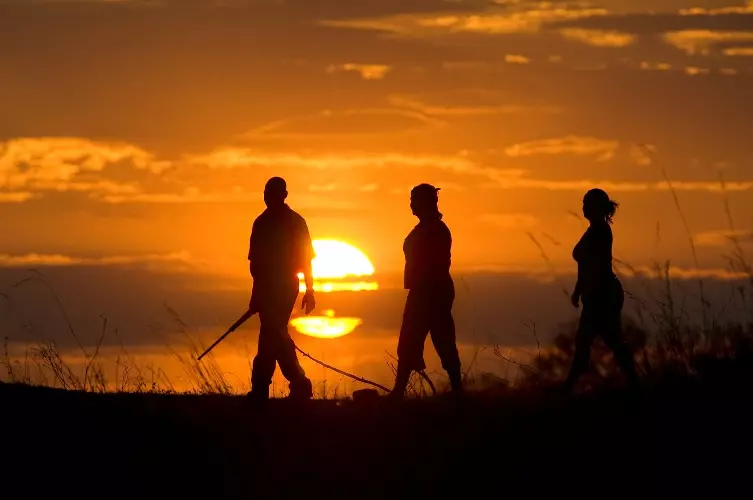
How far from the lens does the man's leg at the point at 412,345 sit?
13688 millimetres

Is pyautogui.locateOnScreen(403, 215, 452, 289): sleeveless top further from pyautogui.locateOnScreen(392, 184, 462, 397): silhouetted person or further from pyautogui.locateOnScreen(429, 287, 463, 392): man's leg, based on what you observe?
pyautogui.locateOnScreen(429, 287, 463, 392): man's leg

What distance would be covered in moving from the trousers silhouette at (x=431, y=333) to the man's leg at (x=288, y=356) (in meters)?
1.06

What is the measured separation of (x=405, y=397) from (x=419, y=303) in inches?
41.8

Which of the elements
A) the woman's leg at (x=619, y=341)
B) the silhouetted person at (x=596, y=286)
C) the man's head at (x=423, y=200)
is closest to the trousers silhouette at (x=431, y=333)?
the man's head at (x=423, y=200)

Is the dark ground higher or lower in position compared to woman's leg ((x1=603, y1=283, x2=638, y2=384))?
lower

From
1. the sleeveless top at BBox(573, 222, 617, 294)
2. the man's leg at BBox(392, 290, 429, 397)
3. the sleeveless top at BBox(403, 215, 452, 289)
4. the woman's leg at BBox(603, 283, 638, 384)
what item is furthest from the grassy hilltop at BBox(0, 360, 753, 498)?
the sleeveless top at BBox(403, 215, 452, 289)

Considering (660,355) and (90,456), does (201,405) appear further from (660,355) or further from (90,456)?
(660,355)

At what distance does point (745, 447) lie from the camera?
10.4 m

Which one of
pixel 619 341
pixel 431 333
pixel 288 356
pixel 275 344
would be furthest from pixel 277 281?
pixel 619 341

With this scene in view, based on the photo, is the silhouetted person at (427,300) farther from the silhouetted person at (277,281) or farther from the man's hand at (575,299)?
the man's hand at (575,299)

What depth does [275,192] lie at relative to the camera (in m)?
13.9

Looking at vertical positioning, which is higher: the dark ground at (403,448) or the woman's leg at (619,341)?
the woman's leg at (619,341)

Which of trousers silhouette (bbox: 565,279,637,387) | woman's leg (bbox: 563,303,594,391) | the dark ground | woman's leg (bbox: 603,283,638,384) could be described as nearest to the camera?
the dark ground

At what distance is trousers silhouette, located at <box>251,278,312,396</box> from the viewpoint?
537 inches
